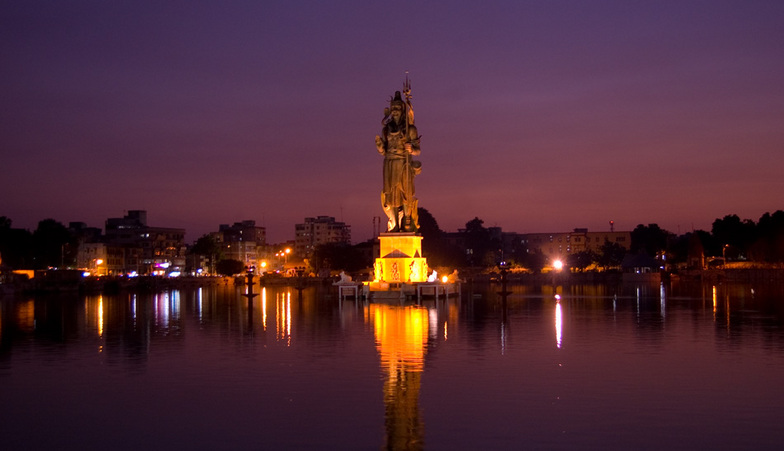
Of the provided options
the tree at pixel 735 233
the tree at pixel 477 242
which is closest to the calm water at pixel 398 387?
the tree at pixel 735 233

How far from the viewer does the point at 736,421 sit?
13477mm

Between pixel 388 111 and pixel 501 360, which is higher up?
pixel 388 111

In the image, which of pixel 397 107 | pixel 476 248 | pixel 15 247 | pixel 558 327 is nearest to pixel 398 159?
pixel 397 107

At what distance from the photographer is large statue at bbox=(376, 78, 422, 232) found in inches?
2192

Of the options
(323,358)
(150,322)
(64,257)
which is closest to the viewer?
(323,358)

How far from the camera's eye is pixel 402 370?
1914 cm

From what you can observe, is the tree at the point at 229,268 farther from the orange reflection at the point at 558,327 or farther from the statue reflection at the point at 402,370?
the statue reflection at the point at 402,370

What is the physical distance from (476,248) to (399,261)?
12364 cm

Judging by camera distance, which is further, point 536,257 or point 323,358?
point 536,257

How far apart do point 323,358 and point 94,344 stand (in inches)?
313

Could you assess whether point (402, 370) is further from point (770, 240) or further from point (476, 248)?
point (476, 248)

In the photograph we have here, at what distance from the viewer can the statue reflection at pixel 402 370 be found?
12.8 meters

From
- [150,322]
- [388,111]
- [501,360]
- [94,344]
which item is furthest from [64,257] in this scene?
[501,360]

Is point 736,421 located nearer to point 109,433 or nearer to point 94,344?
point 109,433
